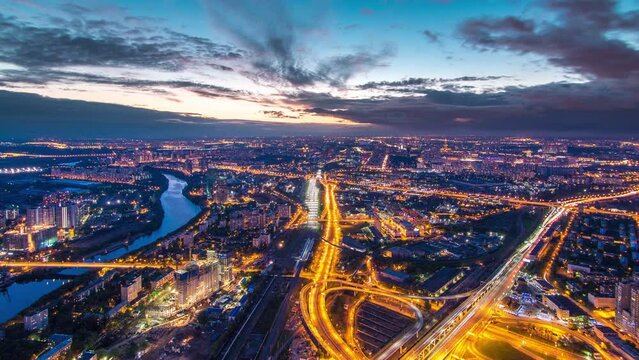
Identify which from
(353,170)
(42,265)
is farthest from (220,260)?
(353,170)

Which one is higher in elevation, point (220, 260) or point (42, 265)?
point (220, 260)

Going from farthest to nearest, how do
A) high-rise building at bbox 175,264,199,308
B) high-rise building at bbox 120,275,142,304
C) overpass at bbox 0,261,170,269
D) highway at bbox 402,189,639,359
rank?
overpass at bbox 0,261,170,269 < high-rise building at bbox 120,275,142,304 < high-rise building at bbox 175,264,199,308 < highway at bbox 402,189,639,359

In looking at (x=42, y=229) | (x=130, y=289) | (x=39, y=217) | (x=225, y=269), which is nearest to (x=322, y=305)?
(x=225, y=269)

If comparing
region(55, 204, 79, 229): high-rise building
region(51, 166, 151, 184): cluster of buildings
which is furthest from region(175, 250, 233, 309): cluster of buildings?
region(51, 166, 151, 184): cluster of buildings

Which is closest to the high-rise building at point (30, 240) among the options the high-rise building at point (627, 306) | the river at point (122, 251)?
the river at point (122, 251)

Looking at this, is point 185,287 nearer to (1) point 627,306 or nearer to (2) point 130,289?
(2) point 130,289

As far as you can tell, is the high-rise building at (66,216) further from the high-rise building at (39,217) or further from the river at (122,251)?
the river at (122,251)

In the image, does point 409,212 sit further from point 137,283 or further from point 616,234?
point 137,283

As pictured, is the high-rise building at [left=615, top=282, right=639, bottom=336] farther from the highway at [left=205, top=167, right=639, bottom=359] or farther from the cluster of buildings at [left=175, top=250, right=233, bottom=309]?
the cluster of buildings at [left=175, top=250, right=233, bottom=309]
